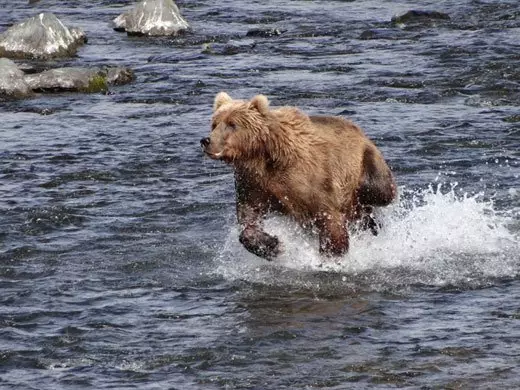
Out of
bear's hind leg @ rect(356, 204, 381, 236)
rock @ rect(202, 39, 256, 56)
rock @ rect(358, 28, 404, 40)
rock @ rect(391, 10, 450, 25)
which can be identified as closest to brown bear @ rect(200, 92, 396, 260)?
bear's hind leg @ rect(356, 204, 381, 236)

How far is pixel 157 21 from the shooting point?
21.8 metres

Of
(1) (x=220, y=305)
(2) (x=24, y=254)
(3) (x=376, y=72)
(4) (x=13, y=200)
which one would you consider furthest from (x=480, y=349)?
(3) (x=376, y=72)

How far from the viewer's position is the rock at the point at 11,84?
1706 cm

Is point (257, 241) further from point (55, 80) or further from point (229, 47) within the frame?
point (229, 47)

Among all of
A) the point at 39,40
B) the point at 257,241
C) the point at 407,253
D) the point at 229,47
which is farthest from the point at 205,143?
the point at 39,40

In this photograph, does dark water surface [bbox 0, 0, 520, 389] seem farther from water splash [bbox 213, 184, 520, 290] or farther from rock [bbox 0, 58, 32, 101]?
rock [bbox 0, 58, 32, 101]

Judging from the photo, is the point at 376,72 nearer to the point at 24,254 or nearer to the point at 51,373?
the point at 24,254

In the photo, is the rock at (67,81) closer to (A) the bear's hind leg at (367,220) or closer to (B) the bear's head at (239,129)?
(A) the bear's hind leg at (367,220)

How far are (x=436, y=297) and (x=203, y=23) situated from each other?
14110 millimetres

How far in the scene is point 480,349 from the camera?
825 cm

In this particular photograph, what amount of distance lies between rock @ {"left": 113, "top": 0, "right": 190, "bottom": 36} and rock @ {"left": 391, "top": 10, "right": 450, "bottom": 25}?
11.3 feet

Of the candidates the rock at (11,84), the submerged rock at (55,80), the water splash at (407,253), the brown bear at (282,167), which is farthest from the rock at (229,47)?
the brown bear at (282,167)

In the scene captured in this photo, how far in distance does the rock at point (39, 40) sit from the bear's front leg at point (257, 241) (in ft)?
35.5

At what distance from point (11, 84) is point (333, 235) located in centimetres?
823
